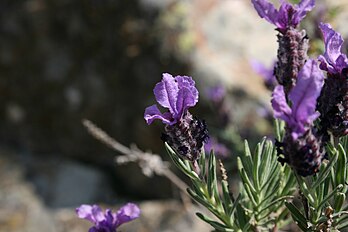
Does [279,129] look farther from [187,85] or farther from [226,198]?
[187,85]

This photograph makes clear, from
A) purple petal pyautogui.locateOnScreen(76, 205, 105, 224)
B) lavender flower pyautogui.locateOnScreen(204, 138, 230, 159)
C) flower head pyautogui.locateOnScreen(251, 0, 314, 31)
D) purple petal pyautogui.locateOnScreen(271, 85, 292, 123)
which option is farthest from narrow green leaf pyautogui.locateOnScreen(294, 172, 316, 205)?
lavender flower pyautogui.locateOnScreen(204, 138, 230, 159)

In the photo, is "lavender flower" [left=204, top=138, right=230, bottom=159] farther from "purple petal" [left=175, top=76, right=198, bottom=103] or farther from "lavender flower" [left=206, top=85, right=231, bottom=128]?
"purple petal" [left=175, top=76, right=198, bottom=103]

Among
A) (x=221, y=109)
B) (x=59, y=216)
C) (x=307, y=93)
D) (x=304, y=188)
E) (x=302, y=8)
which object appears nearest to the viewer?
(x=307, y=93)

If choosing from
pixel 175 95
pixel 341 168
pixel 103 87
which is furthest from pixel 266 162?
pixel 103 87

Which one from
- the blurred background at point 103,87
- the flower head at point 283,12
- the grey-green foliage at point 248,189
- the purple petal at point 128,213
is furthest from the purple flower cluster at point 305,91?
the blurred background at point 103,87

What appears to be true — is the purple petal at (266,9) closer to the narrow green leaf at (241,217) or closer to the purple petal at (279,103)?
the purple petal at (279,103)

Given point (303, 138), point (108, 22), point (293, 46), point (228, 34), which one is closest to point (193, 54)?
point (228, 34)

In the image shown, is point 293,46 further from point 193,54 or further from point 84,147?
point 84,147
